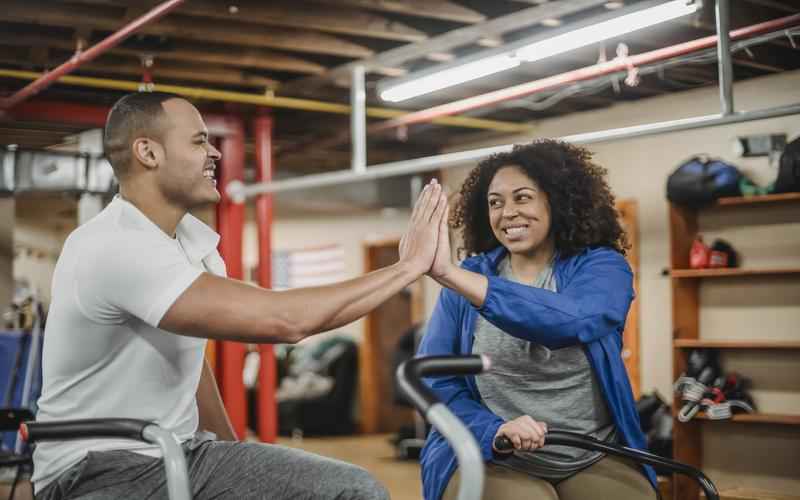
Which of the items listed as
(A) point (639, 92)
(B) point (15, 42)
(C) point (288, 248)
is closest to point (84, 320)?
(B) point (15, 42)

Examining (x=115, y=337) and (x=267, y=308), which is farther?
(x=115, y=337)

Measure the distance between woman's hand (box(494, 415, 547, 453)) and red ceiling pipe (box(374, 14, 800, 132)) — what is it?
9.44 feet

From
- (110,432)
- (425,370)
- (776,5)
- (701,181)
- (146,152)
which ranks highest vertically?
(776,5)

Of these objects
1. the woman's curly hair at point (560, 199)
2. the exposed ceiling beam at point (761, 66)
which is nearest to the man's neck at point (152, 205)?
the woman's curly hair at point (560, 199)

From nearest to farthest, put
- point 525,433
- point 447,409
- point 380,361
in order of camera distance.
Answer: point 447,409 → point 525,433 → point 380,361

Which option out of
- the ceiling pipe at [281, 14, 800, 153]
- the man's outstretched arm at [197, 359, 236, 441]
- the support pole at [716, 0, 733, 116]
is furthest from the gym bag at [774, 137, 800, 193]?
the man's outstretched arm at [197, 359, 236, 441]

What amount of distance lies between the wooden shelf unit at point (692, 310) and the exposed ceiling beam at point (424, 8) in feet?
7.54

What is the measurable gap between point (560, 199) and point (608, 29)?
1.87 m

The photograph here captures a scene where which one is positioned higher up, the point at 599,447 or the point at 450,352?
the point at 450,352

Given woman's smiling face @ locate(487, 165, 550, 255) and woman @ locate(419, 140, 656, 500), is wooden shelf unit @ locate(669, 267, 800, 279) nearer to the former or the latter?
woman @ locate(419, 140, 656, 500)

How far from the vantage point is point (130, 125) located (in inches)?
87.0

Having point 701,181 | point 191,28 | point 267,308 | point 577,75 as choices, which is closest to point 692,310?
point 701,181

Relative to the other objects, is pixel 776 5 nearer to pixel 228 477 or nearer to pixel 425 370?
pixel 425 370

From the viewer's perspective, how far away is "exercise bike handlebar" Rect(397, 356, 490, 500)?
1.56 meters
